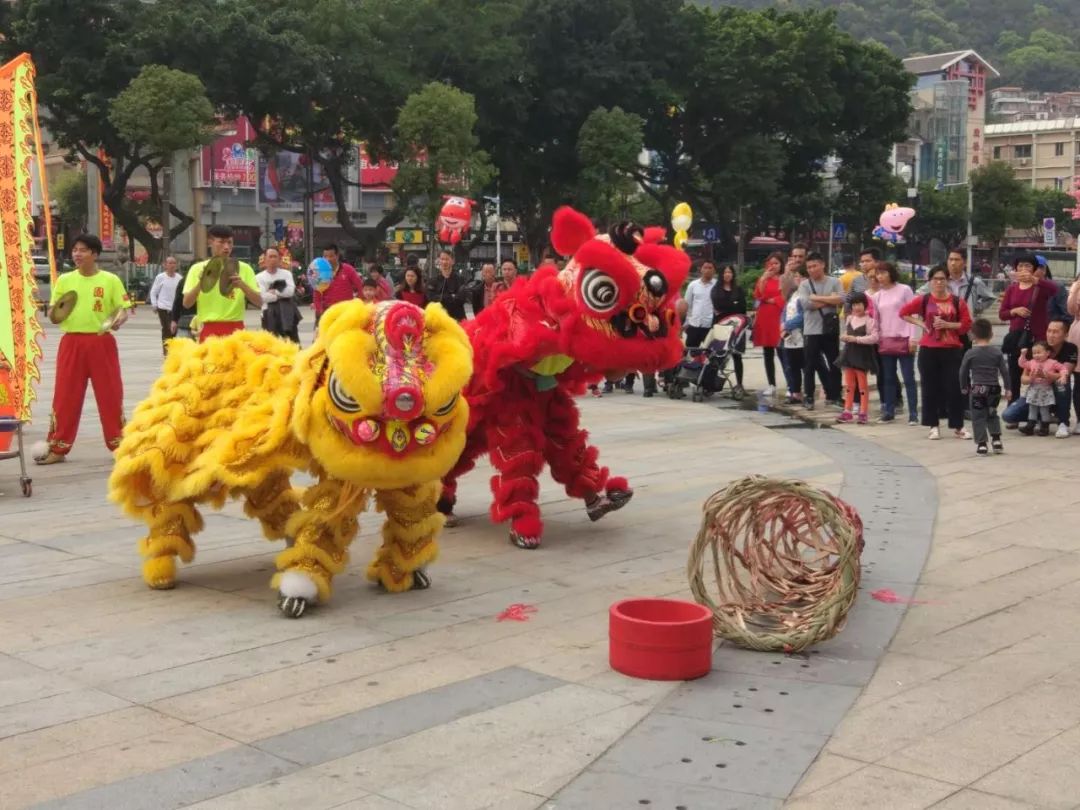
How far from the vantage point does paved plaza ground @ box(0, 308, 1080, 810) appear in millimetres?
3980

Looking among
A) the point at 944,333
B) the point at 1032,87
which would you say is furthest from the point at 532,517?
the point at 1032,87

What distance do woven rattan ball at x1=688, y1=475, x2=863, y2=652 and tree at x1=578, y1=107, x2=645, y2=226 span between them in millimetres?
35638

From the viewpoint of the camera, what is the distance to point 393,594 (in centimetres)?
622

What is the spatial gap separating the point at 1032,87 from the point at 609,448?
15771 centimetres

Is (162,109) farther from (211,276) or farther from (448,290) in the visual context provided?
(211,276)

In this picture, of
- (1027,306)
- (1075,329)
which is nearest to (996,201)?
(1027,306)

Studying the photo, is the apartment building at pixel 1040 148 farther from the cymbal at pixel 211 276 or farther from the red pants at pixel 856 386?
the cymbal at pixel 211 276

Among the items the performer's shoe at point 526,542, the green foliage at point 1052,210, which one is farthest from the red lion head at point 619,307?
the green foliage at point 1052,210

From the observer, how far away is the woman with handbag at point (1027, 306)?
1177cm

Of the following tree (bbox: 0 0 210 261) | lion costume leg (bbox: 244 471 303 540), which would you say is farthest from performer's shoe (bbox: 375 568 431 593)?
tree (bbox: 0 0 210 261)

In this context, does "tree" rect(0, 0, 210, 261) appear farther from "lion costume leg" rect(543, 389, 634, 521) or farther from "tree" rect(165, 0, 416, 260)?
"lion costume leg" rect(543, 389, 634, 521)

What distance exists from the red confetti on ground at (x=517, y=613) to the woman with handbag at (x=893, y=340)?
7000mm

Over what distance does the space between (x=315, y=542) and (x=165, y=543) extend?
864mm

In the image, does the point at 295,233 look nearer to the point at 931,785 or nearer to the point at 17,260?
the point at 17,260
